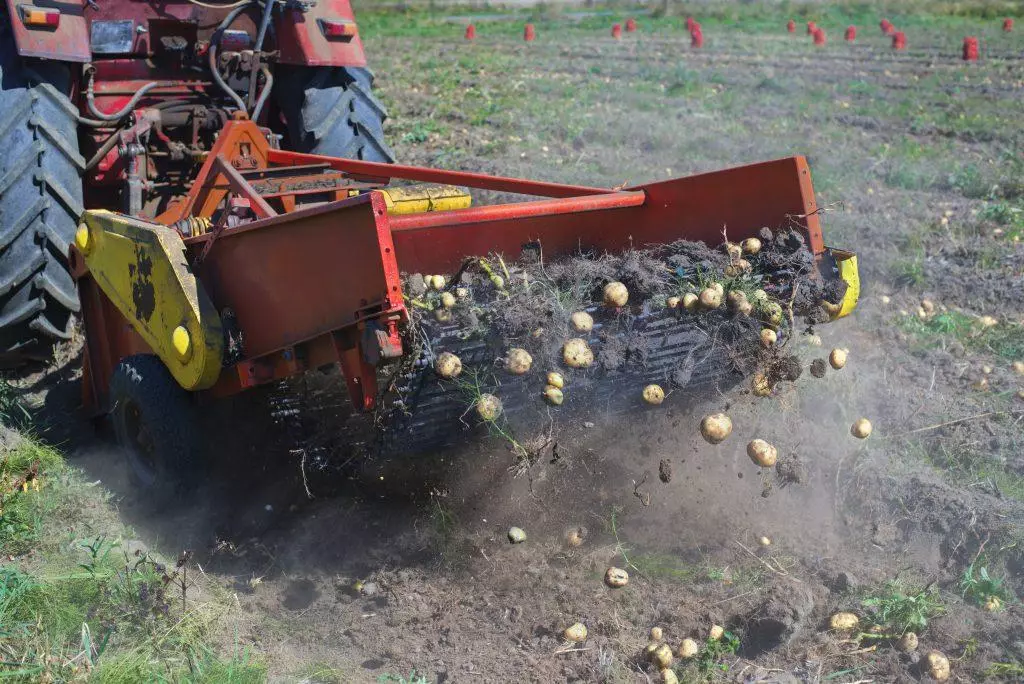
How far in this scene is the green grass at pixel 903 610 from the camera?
315 cm

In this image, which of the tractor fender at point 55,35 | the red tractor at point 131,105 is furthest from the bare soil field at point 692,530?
the tractor fender at point 55,35

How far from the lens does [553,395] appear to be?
3420mm

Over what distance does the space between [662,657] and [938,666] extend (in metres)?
0.82

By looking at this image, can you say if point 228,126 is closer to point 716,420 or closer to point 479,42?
point 716,420

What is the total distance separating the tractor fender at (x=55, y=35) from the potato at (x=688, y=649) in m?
3.75

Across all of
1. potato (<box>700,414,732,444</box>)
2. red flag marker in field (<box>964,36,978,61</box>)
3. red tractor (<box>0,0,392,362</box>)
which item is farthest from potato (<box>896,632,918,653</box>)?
red flag marker in field (<box>964,36,978,61</box>)

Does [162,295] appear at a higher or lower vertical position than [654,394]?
higher

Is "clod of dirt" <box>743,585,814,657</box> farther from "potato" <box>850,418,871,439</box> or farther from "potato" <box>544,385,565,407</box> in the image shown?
"potato" <box>544,385,565,407</box>

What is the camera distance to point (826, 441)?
159 inches

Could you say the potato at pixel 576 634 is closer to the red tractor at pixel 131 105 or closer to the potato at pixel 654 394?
the potato at pixel 654 394

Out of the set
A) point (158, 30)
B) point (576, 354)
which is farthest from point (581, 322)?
point (158, 30)

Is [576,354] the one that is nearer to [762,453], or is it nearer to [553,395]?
[553,395]

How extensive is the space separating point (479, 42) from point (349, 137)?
15816 mm

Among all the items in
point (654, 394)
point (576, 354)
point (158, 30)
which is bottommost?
point (654, 394)
